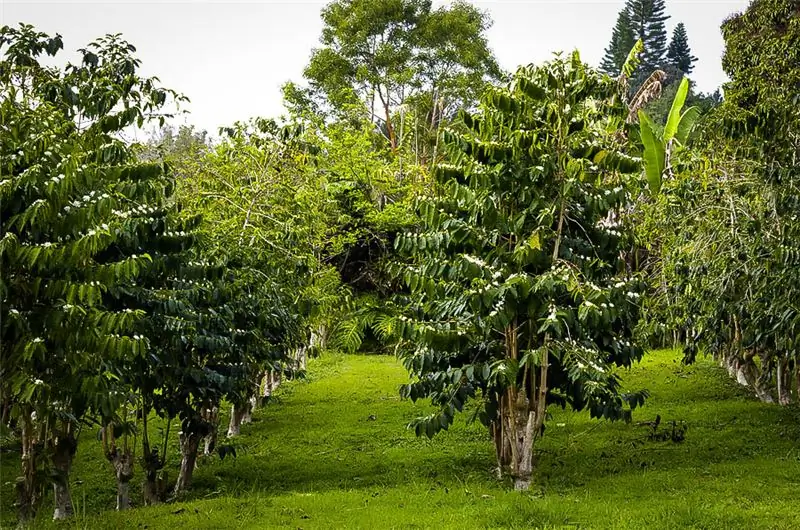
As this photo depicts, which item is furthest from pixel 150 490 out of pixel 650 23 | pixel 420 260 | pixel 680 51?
pixel 680 51

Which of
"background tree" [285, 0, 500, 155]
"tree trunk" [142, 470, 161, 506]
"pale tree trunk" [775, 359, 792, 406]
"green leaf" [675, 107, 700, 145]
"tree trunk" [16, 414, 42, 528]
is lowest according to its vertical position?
"tree trunk" [142, 470, 161, 506]

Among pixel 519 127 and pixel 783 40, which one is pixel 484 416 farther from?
pixel 783 40

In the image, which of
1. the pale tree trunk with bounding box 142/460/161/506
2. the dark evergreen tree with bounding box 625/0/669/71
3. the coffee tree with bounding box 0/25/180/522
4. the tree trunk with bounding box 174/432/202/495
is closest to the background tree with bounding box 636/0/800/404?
the coffee tree with bounding box 0/25/180/522

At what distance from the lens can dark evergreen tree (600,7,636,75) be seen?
151 feet

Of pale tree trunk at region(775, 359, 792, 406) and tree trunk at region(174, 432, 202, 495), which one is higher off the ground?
pale tree trunk at region(775, 359, 792, 406)

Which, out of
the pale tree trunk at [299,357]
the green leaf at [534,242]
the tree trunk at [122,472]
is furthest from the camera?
the pale tree trunk at [299,357]

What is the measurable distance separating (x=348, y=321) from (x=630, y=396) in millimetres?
14152

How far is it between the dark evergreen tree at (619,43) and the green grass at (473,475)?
34.6 m

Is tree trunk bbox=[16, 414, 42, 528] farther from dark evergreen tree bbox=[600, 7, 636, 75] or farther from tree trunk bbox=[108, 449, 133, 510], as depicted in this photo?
dark evergreen tree bbox=[600, 7, 636, 75]

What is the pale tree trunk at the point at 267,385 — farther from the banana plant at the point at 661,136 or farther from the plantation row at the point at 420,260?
the banana plant at the point at 661,136

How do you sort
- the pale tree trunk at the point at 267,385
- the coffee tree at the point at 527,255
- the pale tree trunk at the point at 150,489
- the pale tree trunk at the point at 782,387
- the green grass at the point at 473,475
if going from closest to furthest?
the green grass at the point at 473,475 → the coffee tree at the point at 527,255 → the pale tree trunk at the point at 150,489 → the pale tree trunk at the point at 782,387 → the pale tree trunk at the point at 267,385

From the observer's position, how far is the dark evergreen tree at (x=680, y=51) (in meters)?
50.8

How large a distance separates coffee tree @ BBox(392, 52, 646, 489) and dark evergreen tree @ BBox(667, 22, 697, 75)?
47.3 metres

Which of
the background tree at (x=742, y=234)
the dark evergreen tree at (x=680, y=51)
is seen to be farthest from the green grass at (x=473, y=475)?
the dark evergreen tree at (x=680, y=51)
